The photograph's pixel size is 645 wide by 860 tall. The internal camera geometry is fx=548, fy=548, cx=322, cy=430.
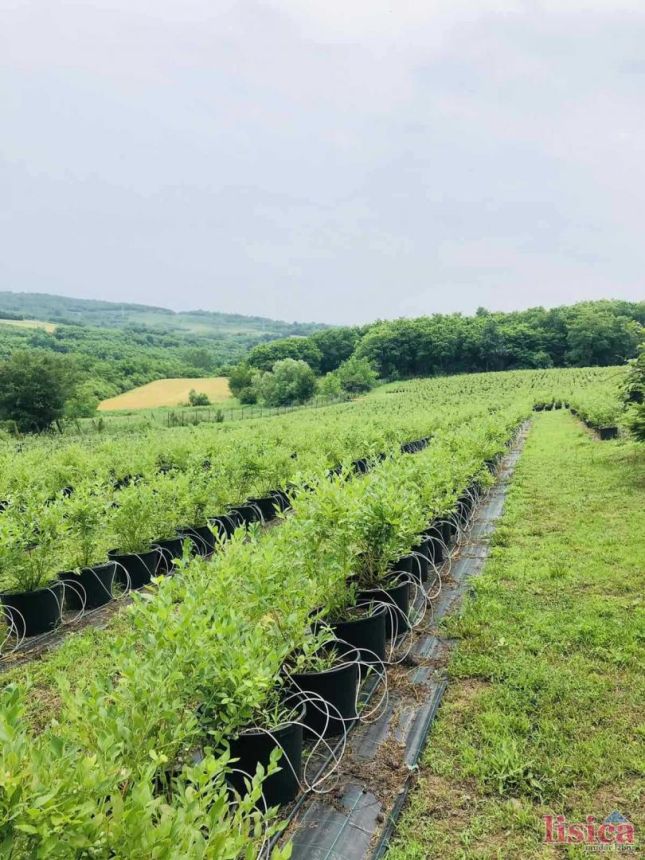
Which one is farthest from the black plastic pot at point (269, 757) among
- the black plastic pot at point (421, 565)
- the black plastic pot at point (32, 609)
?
the black plastic pot at point (32, 609)

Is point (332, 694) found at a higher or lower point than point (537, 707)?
higher

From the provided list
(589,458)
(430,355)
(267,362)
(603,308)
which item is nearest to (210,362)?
(267,362)

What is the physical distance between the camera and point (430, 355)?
82250 mm

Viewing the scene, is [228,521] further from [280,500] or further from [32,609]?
[32,609]

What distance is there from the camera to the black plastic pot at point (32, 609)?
4992 mm

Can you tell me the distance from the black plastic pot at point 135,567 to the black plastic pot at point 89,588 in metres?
0.39

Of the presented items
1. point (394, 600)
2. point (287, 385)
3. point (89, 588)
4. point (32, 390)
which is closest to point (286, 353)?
point (287, 385)

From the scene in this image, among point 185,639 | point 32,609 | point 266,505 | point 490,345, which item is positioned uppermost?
point 490,345

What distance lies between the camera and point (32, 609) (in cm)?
502

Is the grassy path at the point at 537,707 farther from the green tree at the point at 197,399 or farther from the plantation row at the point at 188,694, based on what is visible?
the green tree at the point at 197,399

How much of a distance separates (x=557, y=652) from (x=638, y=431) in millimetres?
7179

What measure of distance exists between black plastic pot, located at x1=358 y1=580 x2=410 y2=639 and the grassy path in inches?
18.3

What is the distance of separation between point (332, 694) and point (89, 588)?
346cm

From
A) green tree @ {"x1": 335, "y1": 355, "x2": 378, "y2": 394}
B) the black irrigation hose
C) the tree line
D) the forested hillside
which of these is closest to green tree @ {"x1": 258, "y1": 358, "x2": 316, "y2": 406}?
the tree line
